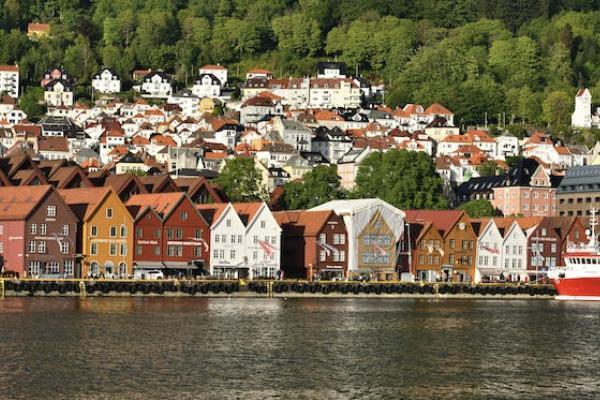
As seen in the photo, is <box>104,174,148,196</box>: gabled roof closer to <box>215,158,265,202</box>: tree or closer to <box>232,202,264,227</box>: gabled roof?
<box>232,202,264,227</box>: gabled roof

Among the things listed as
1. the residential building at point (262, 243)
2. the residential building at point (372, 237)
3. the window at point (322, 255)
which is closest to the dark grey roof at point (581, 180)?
the residential building at point (372, 237)

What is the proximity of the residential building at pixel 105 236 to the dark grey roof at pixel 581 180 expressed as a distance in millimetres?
82738

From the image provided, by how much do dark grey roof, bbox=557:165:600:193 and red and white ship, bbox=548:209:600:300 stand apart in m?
64.2

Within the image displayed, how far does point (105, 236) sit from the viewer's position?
10300 centimetres

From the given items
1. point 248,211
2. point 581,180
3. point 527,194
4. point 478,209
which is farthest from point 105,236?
point 581,180

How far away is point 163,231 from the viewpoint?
10588 centimetres

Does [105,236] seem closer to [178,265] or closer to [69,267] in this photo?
[69,267]

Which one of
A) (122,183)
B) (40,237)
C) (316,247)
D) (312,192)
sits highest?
(312,192)

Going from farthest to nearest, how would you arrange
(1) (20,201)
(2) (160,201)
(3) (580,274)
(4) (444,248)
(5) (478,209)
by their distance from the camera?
1. (5) (478,209)
2. (4) (444,248)
3. (2) (160,201)
4. (3) (580,274)
5. (1) (20,201)

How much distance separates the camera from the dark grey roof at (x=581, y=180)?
17262cm

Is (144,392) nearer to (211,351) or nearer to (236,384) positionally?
(236,384)

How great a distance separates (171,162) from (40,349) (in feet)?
451

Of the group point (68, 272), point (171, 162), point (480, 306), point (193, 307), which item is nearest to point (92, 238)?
point (68, 272)

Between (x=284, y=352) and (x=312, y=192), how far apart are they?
75.1 metres
